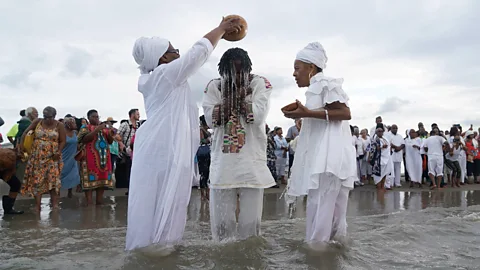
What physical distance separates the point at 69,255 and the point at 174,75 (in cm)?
200

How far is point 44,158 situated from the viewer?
7691 mm

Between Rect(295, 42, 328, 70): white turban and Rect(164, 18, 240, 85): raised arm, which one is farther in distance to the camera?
Rect(295, 42, 328, 70): white turban

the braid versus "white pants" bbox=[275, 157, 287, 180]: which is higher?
the braid

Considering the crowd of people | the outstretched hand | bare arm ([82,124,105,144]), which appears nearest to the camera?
the crowd of people

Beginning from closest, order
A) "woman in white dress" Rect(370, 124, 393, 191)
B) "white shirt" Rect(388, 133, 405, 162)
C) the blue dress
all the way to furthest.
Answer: the blue dress < "woman in white dress" Rect(370, 124, 393, 191) < "white shirt" Rect(388, 133, 405, 162)

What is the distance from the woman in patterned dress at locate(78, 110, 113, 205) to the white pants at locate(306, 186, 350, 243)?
5.37 m

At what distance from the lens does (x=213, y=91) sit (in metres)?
4.24

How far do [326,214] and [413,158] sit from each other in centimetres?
1124

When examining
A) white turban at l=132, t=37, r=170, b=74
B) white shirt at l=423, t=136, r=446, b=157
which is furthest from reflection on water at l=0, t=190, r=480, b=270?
white shirt at l=423, t=136, r=446, b=157

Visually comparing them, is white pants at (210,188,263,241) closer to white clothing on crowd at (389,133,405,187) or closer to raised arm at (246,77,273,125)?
raised arm at (246,77,273,125)

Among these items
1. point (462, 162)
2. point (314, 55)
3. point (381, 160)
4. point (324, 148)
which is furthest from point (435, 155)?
point (324, 148)

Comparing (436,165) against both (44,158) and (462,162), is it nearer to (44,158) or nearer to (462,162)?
(462,162)

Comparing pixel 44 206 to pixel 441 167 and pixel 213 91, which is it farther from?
pixel 441 167

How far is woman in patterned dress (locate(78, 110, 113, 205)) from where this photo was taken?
26.8 feet
